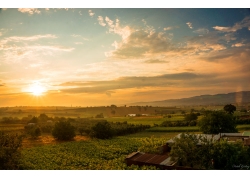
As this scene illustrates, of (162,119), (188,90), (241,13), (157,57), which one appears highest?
(241,13)

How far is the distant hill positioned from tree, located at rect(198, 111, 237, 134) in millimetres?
2310

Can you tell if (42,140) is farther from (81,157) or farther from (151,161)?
(151,161)

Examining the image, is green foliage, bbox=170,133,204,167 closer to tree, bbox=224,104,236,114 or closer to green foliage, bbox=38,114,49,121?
tree, bbox=224,104,236,114

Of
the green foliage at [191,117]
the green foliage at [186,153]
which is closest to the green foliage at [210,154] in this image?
the green foliage at [186,153]

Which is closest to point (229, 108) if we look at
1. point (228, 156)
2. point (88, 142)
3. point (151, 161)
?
point (228, 156)

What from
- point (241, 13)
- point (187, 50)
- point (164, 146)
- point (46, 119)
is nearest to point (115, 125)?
point (46, 119)

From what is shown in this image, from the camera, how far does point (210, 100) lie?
11969 millimetres

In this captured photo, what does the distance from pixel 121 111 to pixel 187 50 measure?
16.5 feet

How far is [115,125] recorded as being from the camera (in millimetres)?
16891

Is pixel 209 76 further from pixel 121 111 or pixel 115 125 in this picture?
pixel 115 125

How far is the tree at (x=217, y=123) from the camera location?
14049 mm

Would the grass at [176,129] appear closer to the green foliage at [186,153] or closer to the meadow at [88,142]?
the meadow at [88,142]

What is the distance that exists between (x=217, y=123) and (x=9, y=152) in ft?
34.7

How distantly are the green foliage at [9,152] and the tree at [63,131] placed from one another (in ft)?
20.7
